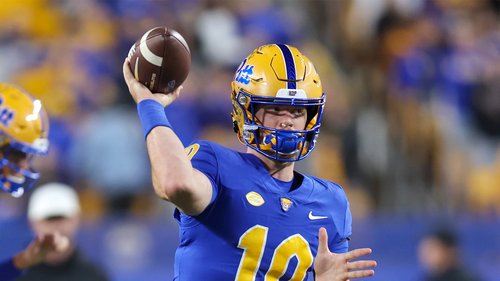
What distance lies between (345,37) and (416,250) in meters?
2.63

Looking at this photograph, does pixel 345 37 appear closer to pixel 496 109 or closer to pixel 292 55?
pixel 496 109

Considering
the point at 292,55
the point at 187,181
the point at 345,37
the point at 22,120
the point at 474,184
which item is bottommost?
the point at 187,181

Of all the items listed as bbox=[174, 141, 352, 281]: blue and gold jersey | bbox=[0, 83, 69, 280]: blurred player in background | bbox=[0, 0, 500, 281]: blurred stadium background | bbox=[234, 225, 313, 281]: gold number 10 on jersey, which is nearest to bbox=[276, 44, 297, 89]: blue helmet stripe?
bbox=[174, 141, 352, 281]: blue and gold jersey

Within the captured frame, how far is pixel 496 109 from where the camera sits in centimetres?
945

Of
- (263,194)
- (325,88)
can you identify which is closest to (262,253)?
(263,194)

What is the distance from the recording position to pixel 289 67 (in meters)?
3.71

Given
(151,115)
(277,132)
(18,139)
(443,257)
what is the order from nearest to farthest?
(151,115) < (277,132) < (18,139) < (443,257)

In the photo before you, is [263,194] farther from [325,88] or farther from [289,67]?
[325,88]

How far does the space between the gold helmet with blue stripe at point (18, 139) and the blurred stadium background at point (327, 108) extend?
11.4ft

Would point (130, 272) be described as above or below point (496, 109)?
below

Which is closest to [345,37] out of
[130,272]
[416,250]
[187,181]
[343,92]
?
[343,92]

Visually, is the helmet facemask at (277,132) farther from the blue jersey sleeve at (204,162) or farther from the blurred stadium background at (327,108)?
the blurred stadium background at (327,108)

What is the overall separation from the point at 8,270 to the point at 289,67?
1523 millimetres

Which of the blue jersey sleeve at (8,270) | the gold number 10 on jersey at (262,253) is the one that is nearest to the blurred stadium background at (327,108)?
the blue jersey sleeve at (8,270)
